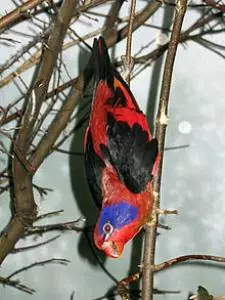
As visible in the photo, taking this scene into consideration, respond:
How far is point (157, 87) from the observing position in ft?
3.51

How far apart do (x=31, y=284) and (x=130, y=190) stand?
568mm

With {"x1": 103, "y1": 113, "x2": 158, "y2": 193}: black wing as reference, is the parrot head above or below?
below

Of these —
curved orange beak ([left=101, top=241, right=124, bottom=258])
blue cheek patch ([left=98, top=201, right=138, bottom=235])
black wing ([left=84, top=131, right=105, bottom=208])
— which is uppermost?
black wing ([left=84, top=131, right=105, bottom=208])

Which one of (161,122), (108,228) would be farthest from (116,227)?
(161,122)

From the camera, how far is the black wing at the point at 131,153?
24.0 inches

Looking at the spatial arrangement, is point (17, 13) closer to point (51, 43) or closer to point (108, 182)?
point (51, 43)

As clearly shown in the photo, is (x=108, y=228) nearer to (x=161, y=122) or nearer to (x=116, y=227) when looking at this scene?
(x=116, y=227)

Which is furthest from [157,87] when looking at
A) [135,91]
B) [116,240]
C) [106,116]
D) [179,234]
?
[116,240]

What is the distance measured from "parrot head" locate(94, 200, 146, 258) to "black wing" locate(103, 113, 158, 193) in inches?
1.3

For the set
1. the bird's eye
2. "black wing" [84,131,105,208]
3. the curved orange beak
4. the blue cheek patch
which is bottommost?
the curved orange beak

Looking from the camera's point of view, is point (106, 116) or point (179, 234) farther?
point (179, 234)

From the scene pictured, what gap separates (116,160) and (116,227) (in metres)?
0.09

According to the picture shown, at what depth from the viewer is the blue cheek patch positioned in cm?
58

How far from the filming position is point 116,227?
1.88 feet
